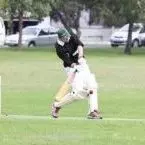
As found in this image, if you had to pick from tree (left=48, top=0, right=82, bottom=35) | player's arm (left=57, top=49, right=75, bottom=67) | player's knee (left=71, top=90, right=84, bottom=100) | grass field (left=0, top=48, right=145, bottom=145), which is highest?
player's arm (left=57, top=49, right=75, bottom=67)

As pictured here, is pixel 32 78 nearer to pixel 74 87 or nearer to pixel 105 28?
pixel 74 87

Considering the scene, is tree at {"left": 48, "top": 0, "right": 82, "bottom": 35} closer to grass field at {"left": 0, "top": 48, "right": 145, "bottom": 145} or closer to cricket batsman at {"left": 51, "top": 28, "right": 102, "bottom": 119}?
grass field at {"left": 0, "top": 48, "right": 145, "bottom": 145}

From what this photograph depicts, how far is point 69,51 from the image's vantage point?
1326cm

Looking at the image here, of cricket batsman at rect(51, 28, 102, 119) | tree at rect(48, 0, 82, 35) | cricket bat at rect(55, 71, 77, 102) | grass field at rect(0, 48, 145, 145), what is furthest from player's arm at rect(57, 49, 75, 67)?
tree at rect(48, 0, 82, 35)

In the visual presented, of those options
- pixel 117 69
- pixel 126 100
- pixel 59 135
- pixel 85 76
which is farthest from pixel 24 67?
pixel 59 135

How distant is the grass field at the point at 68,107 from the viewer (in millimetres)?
10477

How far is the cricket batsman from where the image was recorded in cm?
1297

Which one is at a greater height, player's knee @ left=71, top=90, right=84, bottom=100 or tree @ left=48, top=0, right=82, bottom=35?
Answer: player's knee @ left=71, top=90, right=84, bottom=100

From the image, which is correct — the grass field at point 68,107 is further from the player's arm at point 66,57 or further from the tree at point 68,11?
the tree at point 68,11

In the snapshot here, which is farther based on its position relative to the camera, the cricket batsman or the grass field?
the cricket batsman

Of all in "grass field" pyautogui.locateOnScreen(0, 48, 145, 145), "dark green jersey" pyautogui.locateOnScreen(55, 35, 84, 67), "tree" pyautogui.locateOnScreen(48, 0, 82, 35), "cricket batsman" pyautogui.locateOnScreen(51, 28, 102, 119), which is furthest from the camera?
"tree" pyautogui.locateOnScreen(48, 0, 82, 35)

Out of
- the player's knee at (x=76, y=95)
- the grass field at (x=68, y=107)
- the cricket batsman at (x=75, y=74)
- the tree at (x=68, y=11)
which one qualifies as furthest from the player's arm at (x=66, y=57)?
the tree at (x=68, y=11)

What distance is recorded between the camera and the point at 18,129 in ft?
37.4

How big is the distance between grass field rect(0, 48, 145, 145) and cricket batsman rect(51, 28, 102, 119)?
2.00ft
